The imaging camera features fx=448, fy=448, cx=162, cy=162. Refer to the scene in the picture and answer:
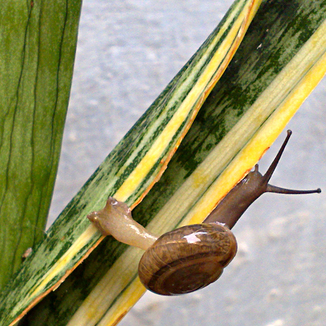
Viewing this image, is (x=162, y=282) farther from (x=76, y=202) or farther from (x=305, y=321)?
(x=305, y=321)

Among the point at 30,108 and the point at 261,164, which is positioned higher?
Result: the point at 30,108

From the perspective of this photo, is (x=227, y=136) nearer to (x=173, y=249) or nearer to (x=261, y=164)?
(x=173, y=249)

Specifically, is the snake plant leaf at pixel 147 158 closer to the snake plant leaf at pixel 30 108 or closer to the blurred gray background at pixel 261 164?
the snake plant leaf at pixel 30 108

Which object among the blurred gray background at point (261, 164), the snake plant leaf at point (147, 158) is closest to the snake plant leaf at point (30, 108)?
the snake plant leaf at point (147, 158)

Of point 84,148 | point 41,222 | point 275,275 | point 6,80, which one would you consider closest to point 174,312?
point 275,275

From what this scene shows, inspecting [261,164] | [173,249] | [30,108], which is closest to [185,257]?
[173,249]

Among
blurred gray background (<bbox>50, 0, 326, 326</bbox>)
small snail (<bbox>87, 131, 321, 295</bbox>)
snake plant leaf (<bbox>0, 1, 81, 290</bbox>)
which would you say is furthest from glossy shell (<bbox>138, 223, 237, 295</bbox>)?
blurred gray background (<bbox>50, 0, 326, 326</bbox>)
